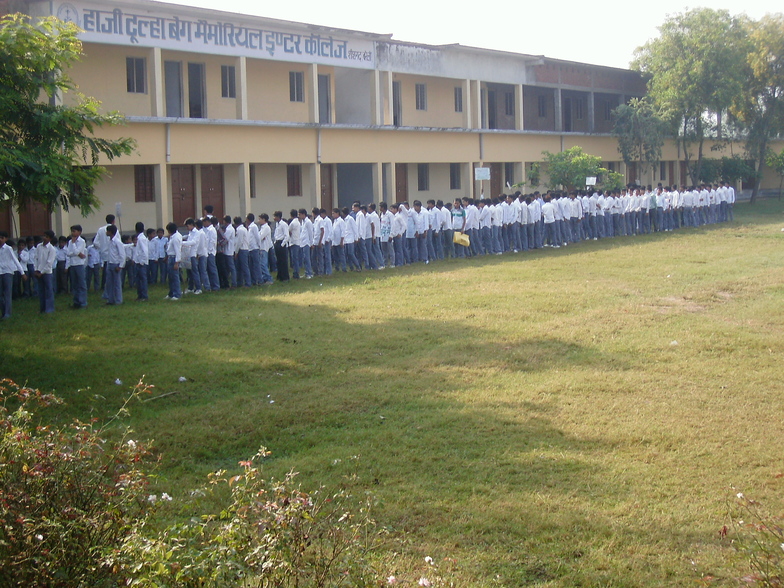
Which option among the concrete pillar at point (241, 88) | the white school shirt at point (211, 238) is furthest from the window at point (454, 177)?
the white school shirt at point (211, 238)

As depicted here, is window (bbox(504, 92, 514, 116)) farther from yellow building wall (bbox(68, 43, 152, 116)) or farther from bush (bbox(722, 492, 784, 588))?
bush (bbox(722, 492, 784, 588))

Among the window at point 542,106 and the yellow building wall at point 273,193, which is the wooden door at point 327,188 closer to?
the yellow building wall at point 273,193

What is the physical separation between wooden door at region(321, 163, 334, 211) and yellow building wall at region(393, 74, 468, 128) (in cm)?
376

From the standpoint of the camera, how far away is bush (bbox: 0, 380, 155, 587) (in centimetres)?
332

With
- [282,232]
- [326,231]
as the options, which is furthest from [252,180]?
[282,232]

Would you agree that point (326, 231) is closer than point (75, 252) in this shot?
No

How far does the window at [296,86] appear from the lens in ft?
90.0

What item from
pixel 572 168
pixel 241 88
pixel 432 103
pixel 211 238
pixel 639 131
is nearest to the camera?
pixel 211 238

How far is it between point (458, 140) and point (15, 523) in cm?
2814

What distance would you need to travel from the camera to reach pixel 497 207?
22.8 m

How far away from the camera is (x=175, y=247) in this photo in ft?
50.3

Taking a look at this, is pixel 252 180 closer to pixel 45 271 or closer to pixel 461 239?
pixel 461 239

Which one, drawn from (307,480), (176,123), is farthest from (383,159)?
(307,480)

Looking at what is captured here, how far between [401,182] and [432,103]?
3.40m
